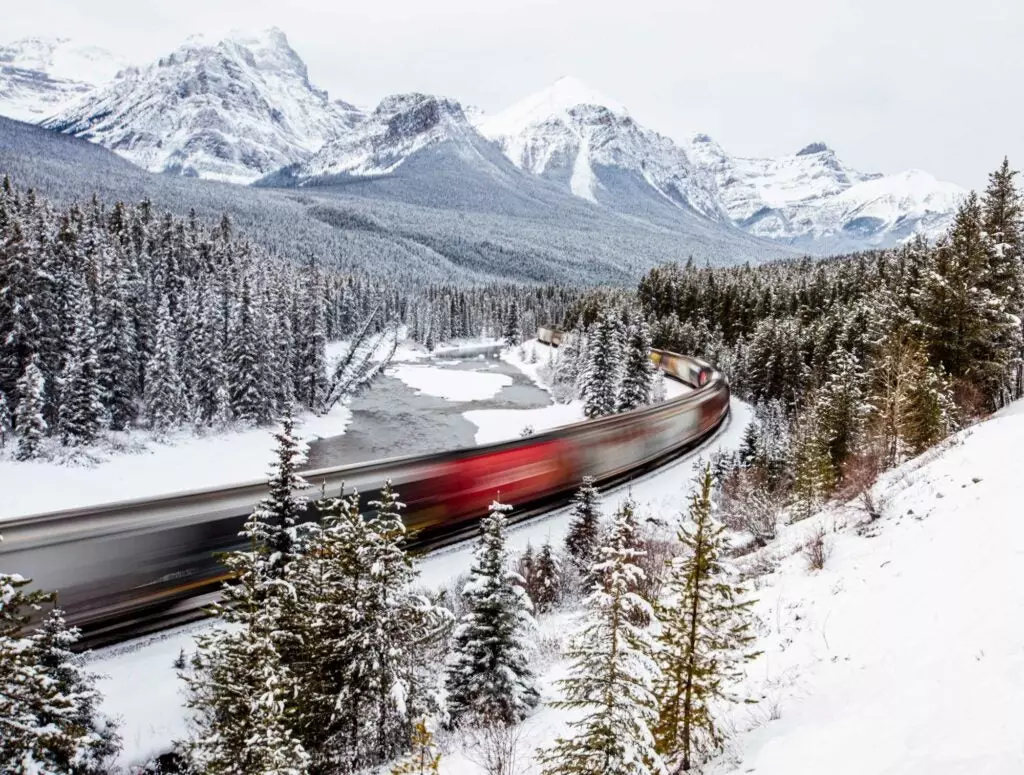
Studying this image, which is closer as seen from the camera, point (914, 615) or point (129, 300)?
point (914, 615)

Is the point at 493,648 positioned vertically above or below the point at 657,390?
above

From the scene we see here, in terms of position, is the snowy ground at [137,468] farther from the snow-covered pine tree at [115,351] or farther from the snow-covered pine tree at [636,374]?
the snow-covered pine tree at [636,374]

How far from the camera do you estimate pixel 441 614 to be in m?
11.6

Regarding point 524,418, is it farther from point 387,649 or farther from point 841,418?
point 387,649

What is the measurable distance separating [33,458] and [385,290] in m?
123

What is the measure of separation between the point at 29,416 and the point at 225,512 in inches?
1232

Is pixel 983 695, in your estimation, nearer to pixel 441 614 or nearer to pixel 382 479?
pixel 441 614

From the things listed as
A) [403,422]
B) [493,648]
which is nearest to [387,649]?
[493,648]

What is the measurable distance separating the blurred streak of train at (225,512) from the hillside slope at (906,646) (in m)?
5.89

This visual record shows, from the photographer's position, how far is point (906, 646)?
22.5 ft

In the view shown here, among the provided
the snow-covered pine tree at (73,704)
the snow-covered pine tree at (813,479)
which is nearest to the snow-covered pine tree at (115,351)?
the snow-covered pine tree at (73,704)

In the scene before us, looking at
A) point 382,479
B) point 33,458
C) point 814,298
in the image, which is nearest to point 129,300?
point 33,458

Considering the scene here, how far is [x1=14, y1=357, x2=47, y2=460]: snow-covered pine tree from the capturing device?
36.6 metres

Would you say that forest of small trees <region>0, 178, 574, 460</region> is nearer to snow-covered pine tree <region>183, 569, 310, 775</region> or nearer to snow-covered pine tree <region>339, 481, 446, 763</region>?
snow-covered pine tree <region>183, 569, 310, 775</region>
